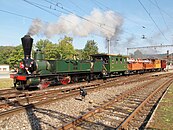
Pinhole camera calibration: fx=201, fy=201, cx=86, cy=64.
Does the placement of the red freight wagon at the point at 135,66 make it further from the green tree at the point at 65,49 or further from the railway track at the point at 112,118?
the green tree at the point at 65,49

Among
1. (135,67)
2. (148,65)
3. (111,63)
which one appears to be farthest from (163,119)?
(148,65)

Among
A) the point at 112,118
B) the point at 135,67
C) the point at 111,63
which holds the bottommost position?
the point at 112,118

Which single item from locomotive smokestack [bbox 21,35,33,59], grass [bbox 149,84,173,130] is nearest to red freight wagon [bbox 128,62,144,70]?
locomotive smokestack [bbox 21,35,33,59]

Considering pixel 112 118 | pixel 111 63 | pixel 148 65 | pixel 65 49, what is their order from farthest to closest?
pixel 65 49 < pixel 148 65 < pixel 111 63 < pixel 112 118

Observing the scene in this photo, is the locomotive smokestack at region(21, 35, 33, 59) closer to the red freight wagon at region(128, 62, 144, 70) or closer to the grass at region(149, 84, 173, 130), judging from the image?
the grass at region(149, 84, 173, 130)

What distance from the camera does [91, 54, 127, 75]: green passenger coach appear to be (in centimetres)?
2411

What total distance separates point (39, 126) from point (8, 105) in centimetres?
362

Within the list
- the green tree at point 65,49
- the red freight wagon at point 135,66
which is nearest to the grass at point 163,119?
the red freight wagon at point 135,66

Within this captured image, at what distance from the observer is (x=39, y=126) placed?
263 inches

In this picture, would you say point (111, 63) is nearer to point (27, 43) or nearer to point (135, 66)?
point (135, 66)

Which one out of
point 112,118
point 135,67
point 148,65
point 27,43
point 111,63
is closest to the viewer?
point 112,118

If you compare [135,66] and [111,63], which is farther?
[135,66]

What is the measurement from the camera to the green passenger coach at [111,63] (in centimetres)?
2411

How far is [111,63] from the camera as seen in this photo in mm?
24469
